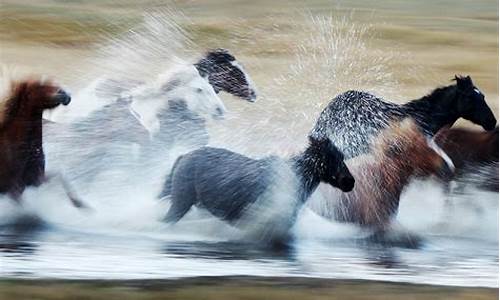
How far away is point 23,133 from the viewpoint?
301 inches

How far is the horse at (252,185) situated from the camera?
7633 mm

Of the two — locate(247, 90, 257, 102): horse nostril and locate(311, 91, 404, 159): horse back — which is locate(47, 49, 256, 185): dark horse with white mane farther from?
locate(311, 91, 404, 159): horse back

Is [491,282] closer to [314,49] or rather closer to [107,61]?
[314,49]

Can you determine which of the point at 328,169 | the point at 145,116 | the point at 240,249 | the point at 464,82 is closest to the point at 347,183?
the point at 328,169

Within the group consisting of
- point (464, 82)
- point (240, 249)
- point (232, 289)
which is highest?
point (464, 82)

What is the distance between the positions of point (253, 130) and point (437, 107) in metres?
0.76

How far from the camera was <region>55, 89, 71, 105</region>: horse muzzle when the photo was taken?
7.65 m

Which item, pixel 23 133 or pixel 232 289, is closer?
pixel 232 289

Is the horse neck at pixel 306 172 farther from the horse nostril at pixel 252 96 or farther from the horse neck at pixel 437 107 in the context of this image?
the horse neck at pixel 437 107

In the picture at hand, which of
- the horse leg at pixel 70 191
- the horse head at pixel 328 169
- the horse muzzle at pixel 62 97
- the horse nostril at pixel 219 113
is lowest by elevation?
the horse leg at pixel 70 191

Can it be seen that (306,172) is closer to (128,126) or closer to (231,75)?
(231,75)

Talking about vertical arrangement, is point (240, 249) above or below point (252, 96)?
below

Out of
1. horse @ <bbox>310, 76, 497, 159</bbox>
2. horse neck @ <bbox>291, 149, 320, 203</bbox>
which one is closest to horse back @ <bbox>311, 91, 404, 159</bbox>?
horse @ <bbox>310, 76, 497, 159</bbox>

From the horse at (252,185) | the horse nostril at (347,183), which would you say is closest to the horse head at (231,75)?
the horse at (252,185)
